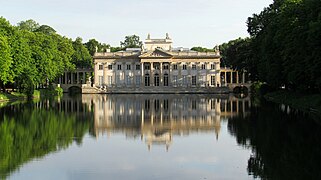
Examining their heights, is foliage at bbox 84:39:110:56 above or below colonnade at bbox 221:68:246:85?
above

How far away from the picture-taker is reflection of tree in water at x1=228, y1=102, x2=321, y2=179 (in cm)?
1475

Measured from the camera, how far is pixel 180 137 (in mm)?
23312

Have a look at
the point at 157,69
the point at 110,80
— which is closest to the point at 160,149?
the point at 157,69

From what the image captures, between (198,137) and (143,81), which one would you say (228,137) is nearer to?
(198,137)

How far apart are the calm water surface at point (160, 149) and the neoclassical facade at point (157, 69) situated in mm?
77367

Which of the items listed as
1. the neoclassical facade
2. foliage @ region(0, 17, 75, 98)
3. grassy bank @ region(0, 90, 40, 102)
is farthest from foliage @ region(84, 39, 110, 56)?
grassy bank @ region(0, 90, 40, 102)

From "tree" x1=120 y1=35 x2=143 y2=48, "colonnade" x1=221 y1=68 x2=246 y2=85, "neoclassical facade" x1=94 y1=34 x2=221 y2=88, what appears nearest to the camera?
"neoclassical facade" x1=94 y1=34 x2=221 y2=88

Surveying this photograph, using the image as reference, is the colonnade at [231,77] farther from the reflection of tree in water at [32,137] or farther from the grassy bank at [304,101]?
the reflection of tree in water at [32,137]

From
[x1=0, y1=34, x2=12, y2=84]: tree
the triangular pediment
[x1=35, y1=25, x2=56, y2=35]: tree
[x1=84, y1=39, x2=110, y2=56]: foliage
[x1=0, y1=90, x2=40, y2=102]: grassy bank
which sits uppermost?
[x1=35, y1=25, x2=56, y2=35]: tree

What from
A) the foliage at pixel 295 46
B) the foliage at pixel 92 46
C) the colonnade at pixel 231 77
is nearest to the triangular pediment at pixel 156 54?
the colonnade at pixel 231 77

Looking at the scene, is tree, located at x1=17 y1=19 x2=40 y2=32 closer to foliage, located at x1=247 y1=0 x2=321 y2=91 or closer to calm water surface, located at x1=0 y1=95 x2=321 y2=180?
foliage, located at x1=247 y1=0 x2=321 y2=91

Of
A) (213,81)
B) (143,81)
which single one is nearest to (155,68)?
(143,81)

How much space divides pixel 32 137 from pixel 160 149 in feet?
21.3

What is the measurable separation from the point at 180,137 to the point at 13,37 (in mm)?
45582
